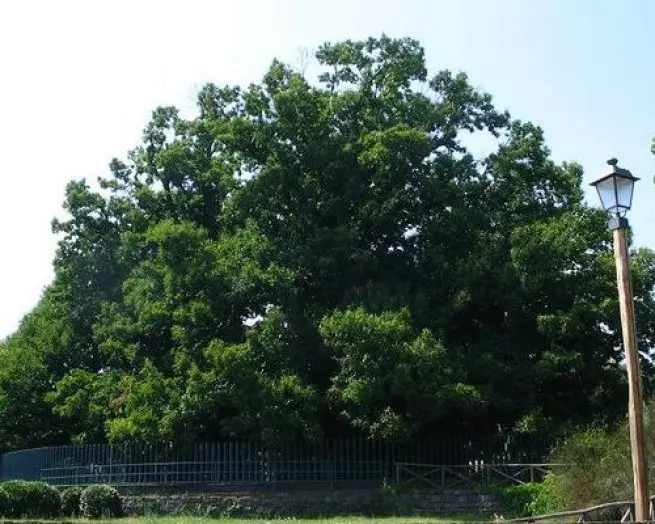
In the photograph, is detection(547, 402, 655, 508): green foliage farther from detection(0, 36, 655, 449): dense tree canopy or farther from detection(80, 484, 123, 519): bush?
detection(80, 484, 123, 519): bush

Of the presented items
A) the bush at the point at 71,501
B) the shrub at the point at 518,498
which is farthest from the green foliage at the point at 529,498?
the bush at the point at 71,501

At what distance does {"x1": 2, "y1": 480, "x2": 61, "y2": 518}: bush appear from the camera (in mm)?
21844

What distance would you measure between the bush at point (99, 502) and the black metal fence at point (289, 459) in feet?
7.29

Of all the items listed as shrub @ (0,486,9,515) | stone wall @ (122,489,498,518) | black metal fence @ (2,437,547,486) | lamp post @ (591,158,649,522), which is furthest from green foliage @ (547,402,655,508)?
shrub @ (0,486,9,515)

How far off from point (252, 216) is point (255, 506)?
33.4 ft

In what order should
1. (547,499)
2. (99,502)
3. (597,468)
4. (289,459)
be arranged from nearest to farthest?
(597,468), (547,499), (99,502), (289,459)

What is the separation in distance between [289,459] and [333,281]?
6.44 meters

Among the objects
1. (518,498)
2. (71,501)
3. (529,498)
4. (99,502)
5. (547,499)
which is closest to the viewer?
(547,499)

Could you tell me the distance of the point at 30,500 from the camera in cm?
2230

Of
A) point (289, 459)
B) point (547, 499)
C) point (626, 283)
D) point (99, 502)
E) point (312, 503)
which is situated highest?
point (626, 283)

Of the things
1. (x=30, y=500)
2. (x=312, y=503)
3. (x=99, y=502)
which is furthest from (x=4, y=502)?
(x=312, y=503)

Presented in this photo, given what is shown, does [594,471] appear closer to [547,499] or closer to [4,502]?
[547,499]

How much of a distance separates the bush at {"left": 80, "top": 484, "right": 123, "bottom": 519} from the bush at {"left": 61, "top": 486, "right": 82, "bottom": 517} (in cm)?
21

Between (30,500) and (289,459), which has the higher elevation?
(289,459)
